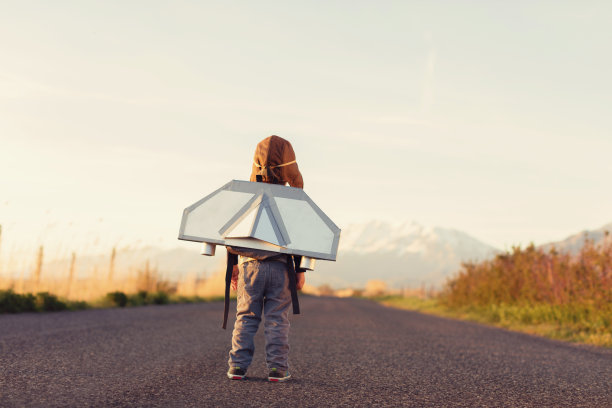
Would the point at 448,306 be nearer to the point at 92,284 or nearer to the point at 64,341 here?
the point at 92,284

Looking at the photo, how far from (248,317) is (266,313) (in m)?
0.15

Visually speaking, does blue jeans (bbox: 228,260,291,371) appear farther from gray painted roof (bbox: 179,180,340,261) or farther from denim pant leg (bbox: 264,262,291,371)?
gray painted roof (bbox: 179,180,340,261)

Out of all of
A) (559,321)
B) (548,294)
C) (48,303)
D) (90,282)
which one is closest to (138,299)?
(90,282)

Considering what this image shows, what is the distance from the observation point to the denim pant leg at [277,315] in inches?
176

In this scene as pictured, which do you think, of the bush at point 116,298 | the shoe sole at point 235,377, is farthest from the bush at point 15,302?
the shoe sole at point 235,377

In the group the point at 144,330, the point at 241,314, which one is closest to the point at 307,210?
the point at 241,314

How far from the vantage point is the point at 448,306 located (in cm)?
2280

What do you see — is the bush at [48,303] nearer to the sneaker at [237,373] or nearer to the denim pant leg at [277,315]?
the sneaker at [237,373]

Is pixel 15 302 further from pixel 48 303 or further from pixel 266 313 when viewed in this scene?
pixel 266 313

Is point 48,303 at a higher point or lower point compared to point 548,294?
lower

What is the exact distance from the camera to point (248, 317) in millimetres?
4516

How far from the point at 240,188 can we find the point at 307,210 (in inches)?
23.0

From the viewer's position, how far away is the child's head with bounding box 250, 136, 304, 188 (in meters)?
4.77

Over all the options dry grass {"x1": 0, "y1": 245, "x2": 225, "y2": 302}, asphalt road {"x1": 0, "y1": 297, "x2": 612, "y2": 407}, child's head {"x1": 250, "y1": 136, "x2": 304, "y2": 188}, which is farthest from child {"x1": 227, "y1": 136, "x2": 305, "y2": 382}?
dry grass {"x1": 0, "y1": 245, "x2": 225, "y2": 302}
